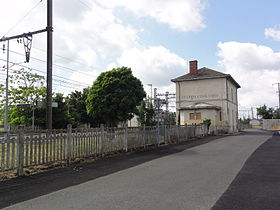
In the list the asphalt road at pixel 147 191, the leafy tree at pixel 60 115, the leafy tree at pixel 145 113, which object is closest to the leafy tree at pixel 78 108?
the leafy tree at pixel 60 115

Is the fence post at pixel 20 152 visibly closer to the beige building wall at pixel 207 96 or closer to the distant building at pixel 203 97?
the distant building at pixel 203 97

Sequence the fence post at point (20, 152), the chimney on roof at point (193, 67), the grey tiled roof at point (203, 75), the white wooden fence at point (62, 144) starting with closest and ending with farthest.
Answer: the white wooden fence at point (62, 144) < the fence post at point (20, 152) < the grey tiled roof at point (203, 75) < the chimney on roof at point (193, 67)

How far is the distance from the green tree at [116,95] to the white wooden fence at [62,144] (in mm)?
3259

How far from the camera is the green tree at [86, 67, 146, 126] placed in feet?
59.3

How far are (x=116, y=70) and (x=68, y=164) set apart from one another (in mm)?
10796

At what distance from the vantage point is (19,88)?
122 feet

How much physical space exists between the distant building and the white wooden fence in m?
24.0

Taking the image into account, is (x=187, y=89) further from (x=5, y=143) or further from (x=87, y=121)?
(x=5, y=143)

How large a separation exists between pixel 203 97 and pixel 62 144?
34.7 m

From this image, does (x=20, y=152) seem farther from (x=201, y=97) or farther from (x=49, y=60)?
(x=201, y=97)

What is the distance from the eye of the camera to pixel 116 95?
1806cm

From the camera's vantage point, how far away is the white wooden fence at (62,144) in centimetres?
744

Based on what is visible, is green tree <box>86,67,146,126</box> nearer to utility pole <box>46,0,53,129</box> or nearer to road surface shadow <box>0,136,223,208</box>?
utility pole <box>46,0,53,129</box>

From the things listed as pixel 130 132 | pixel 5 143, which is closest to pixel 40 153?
pixel 5 143
